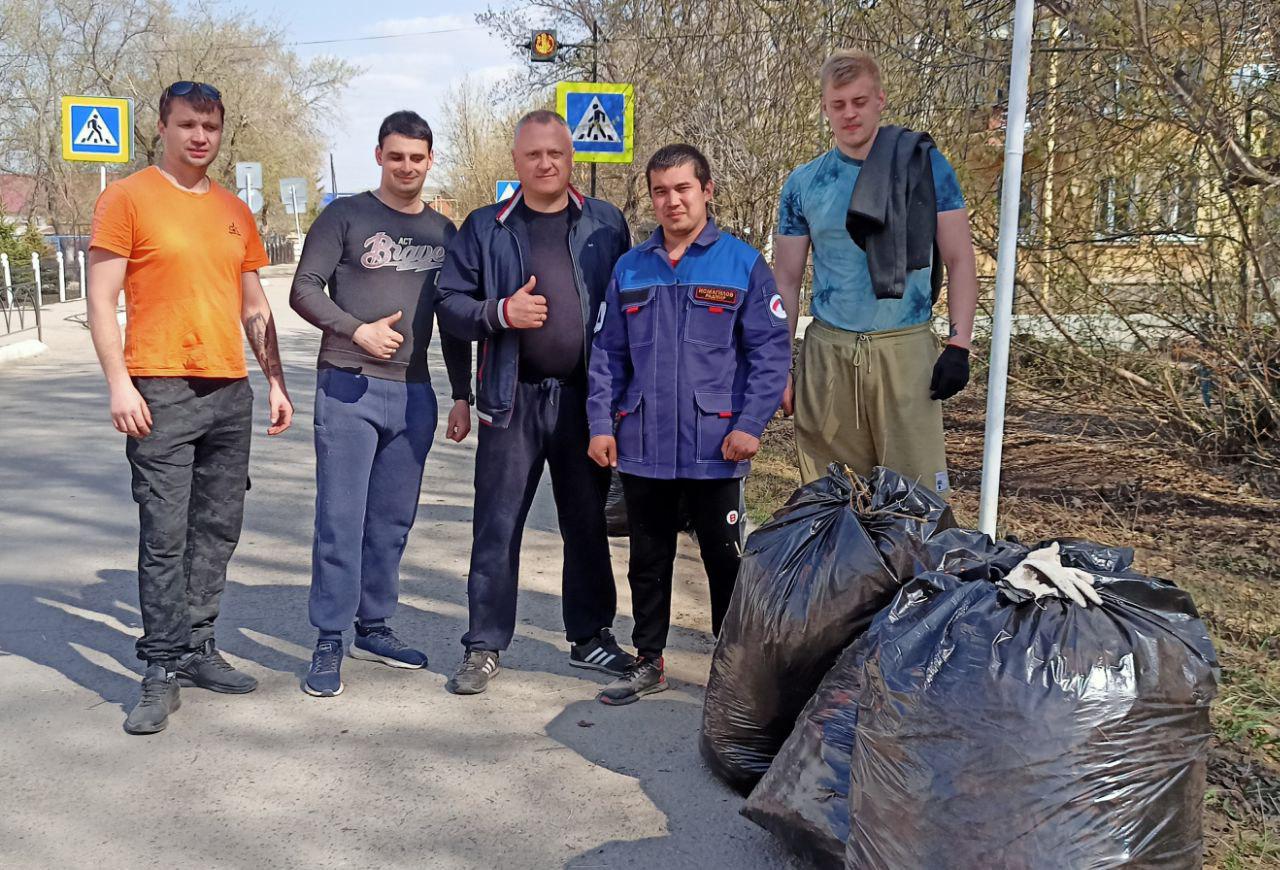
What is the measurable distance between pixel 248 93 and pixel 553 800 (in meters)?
51.4

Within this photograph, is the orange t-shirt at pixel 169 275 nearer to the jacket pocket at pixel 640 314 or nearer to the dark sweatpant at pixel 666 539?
the jacket pocket at pixel 640 314

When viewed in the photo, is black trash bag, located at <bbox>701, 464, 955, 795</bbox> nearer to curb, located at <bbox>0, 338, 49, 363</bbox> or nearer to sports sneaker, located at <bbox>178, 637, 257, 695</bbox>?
sports sneaker, located at <bbox>178, 637, 257, 695</bbox>

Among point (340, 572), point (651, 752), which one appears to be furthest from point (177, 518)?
point (651, 752)

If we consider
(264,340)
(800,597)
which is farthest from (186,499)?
(800,597)

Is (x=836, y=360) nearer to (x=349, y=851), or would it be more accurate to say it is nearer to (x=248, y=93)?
(x=349, y=851)

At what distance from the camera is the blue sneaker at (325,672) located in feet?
13.6

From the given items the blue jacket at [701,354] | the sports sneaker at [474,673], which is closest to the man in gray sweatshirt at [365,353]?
the sports sneaker at [474,673]

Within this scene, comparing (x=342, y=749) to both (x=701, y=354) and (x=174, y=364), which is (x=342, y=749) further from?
(x=701, y=354)

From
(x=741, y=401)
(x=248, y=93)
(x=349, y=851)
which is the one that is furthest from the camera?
(x=248, y=93)

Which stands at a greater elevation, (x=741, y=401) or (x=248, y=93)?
(x=248, y=93)

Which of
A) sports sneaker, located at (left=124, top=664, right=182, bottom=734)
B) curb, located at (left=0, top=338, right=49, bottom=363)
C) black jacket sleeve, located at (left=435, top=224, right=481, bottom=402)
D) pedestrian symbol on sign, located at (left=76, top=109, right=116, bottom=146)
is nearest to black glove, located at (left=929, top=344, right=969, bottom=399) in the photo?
black jacket sleeve, located at (left=435, top=224, right=481, bottom=402)

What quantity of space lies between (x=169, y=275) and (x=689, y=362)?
1764 mm

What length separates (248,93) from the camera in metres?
49.7

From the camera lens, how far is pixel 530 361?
13.8ft
